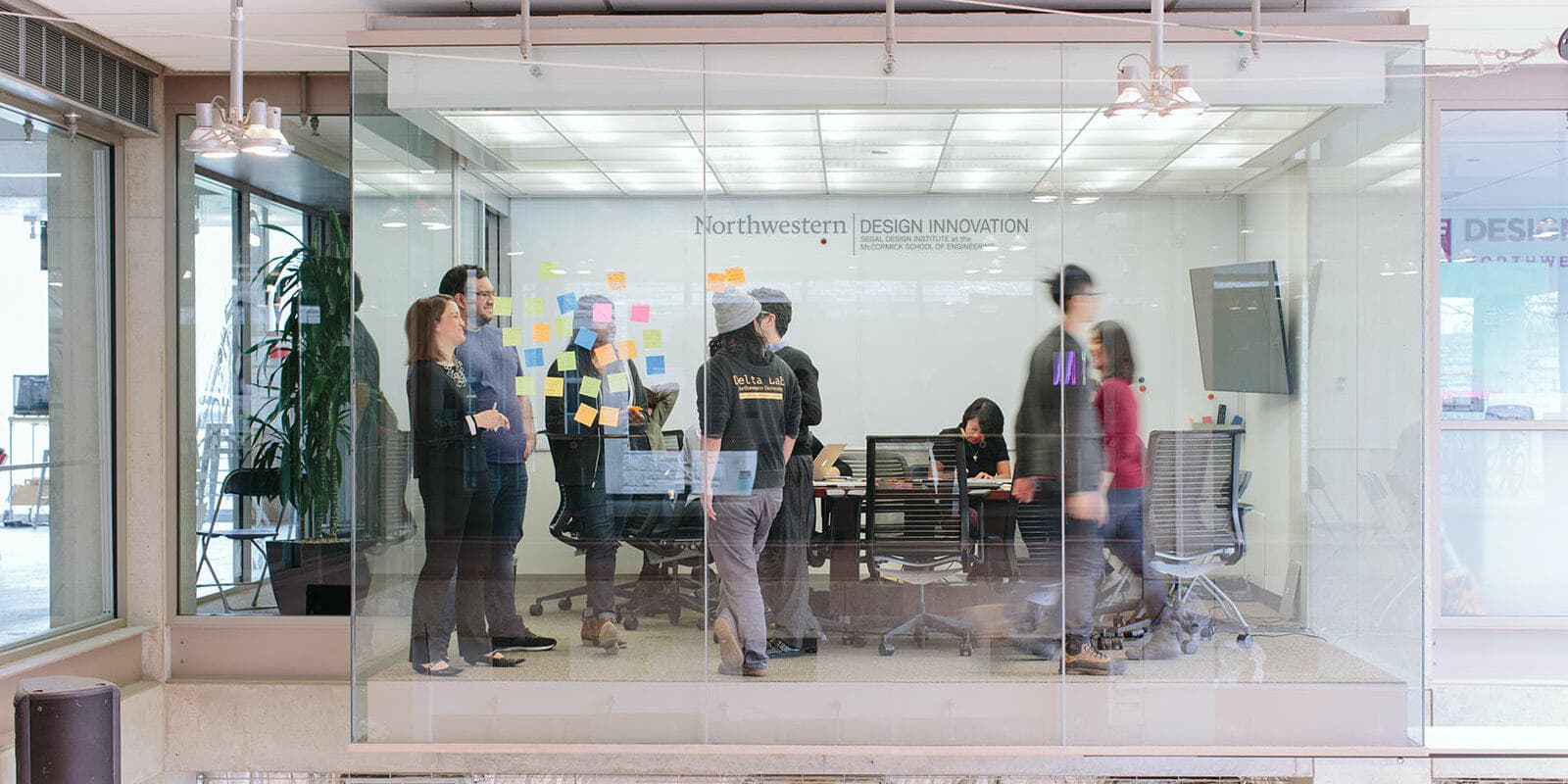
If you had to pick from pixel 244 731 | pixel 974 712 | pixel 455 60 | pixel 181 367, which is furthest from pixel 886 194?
pixel 244 731

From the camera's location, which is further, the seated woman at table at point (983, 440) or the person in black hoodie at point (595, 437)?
the seated woman at table at point (983, 440)

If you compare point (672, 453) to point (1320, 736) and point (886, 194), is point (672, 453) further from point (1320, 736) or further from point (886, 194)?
point (1320, 736)

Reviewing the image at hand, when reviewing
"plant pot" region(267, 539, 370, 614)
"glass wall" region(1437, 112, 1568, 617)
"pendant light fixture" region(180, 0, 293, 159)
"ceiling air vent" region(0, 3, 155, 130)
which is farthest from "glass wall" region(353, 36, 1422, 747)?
"glass wall" region(1437, 112, 1568, 617)

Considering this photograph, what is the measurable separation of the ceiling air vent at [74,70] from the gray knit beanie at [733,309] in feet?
10.2

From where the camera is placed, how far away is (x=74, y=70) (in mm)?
5410

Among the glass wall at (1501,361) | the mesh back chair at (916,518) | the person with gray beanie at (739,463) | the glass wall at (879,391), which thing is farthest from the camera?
the glass wall at (1501,361)

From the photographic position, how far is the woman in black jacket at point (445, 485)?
5.22m

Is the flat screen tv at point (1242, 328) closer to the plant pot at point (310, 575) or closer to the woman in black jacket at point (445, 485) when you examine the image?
the woman in black jacket at point (445, 485)

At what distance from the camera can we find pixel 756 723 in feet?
17.0

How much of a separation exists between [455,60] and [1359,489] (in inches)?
174

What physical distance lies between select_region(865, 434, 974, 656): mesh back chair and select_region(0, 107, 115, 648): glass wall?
3879mm

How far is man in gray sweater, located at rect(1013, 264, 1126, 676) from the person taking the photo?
5289 millimetres

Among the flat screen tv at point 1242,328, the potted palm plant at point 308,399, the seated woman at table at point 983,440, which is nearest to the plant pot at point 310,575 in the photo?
the potted palm plant at point 308,399

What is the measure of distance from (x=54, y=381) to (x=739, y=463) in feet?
10.9
